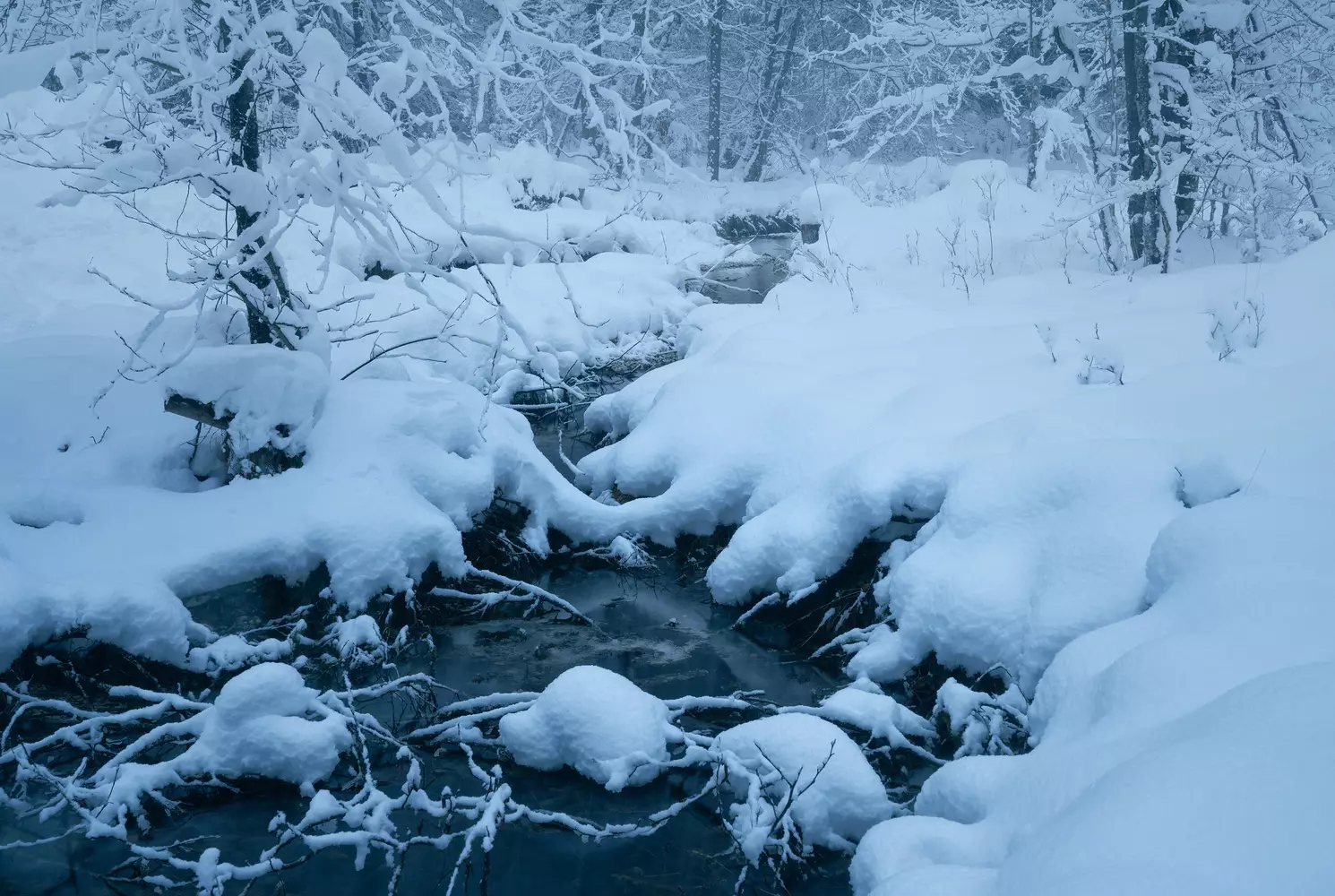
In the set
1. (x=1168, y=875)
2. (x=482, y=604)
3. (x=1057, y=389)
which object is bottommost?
(x=482, y=604)

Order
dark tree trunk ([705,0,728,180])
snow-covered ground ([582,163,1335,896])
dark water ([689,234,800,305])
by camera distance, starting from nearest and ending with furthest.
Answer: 1. snow-covered ground ([582,163,1335,896])
2. dark water ([689,234,800,305])
3. dark tree trunk ([705,0,728,180])

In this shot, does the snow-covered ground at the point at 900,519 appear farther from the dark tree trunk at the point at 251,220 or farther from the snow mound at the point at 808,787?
the dark tree trunk at the point at 251,220

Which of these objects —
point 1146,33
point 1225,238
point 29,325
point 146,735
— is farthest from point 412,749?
point 1225,238

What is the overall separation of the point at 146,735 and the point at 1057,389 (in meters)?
5.47

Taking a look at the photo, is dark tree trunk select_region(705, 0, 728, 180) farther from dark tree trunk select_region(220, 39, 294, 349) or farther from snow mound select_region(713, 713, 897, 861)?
snow mound select_region(713, 713, 897, 861)

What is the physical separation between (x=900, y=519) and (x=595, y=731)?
7.63ft

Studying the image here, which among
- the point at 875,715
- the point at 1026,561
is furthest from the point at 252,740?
the point at 1026,561

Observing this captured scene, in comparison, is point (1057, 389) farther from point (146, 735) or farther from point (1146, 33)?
point (146, 735)

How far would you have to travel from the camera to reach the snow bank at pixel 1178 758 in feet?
5.63

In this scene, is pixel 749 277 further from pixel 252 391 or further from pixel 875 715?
pixel 875 715

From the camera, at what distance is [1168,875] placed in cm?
168

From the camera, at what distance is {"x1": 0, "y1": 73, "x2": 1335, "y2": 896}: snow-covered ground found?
7.72 feet

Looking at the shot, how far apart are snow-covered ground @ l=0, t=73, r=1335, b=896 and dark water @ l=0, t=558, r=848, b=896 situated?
0.52 feet

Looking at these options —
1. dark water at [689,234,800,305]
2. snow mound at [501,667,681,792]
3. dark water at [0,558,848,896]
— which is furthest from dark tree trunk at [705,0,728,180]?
snow mound at [501,667,681,792]
